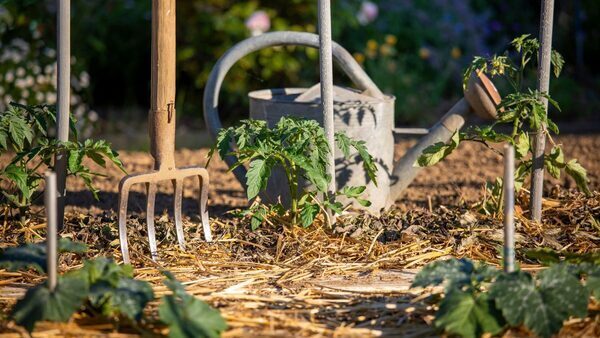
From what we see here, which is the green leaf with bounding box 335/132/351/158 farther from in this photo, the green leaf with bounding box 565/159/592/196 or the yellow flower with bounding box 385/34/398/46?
the yellow flower with bounding box 385/34/398/46

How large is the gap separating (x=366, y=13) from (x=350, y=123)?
2954 mm

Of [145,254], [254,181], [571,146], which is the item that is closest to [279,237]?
[254,181]

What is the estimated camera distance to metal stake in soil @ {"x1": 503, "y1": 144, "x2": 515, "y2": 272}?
194 cm

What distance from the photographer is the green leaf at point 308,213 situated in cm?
265

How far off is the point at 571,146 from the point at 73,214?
8.94 feet

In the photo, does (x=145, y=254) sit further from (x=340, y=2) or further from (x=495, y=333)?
(x=340, y=2)

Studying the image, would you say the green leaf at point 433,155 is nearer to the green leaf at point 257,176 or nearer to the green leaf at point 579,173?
the green leaf at point 579,173

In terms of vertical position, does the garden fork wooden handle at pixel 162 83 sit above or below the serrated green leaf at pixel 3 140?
above

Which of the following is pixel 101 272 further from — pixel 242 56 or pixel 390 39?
pixel 390 39

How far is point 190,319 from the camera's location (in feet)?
6.17

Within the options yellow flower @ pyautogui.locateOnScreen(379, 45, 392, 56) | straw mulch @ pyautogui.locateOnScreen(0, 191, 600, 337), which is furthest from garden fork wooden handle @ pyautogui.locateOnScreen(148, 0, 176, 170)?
yellow flower @ pyautogui.locateOnScreen(379, 45, 392, 56)

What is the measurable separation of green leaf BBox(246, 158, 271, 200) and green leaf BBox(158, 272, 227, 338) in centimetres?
65

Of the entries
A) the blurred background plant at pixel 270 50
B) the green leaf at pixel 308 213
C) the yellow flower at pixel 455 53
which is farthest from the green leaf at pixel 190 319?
the yellow flower at pixel 455 53

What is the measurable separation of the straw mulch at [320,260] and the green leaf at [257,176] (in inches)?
8.9
